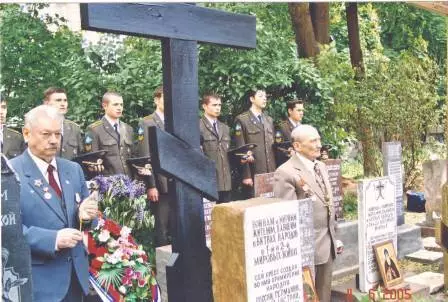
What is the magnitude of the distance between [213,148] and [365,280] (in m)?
2.52

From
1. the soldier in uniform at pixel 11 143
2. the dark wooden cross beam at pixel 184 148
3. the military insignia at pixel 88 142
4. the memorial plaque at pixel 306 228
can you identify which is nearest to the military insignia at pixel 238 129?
the military insignia at pixel 88 142

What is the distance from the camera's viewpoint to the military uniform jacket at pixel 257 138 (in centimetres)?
770

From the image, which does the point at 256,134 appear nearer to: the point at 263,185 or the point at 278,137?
the point at 278,137

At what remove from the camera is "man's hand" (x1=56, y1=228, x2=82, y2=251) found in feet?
10.9

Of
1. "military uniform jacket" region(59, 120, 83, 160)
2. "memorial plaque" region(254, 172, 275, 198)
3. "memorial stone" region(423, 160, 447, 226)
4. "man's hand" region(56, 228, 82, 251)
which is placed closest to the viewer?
"man's hand" region(56, 228, 82, 251)

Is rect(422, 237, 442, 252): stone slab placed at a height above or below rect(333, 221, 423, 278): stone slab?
below

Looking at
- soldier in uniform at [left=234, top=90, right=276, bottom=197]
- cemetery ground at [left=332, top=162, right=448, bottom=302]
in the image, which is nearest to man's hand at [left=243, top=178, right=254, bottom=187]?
soldier in uniform at [left=234, top=90, right=276, bottom=197]

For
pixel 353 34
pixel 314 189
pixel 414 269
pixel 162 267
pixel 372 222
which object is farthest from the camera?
pixel 353 34

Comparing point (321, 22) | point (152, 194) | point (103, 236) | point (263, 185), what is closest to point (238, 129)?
point (263, 185)

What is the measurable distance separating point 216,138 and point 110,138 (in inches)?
55.0

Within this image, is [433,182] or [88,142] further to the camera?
[433,182]

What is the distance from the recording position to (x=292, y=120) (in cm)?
815

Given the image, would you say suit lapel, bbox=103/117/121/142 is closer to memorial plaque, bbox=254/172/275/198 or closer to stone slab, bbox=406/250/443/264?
memorial plaque, bbox=254/172/275/198

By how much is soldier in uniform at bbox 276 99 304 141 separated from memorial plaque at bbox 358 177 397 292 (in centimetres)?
227
